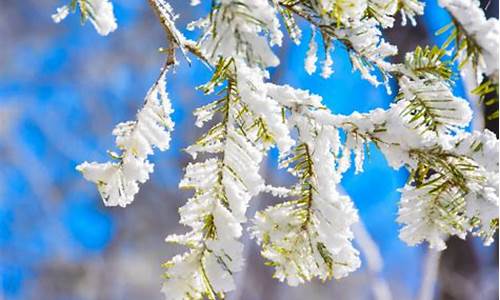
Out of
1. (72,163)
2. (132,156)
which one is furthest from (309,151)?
(72,163)

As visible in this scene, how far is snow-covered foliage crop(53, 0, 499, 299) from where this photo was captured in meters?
0.58

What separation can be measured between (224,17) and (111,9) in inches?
6.2

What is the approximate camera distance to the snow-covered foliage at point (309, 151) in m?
0.58

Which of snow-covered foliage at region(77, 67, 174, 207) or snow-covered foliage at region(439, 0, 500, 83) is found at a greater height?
snow-covered foliage at region(77, 67, 174, 207)

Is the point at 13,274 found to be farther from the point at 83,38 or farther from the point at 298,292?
the point at 298,292

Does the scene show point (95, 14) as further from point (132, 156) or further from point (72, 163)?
point (72, 163)

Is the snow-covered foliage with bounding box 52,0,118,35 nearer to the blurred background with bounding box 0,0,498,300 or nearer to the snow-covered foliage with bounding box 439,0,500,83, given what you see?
the snow-covered foliage with bounding box 439,0,500,83

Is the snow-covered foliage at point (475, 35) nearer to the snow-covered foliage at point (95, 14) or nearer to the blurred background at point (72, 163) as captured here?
the snow-covered foliage at point (95, 14)

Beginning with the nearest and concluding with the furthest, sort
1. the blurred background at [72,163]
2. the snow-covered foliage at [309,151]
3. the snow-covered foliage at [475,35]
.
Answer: the snow-covered foliage at [475,35] < the snow-covered foliage at [309,151] < the blurred background at [72,163]

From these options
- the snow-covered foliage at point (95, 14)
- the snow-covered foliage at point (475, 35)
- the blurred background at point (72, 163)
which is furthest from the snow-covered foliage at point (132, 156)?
the blurred background at point (72, 163)

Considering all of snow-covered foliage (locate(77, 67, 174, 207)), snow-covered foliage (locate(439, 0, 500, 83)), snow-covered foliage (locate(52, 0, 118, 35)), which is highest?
snow-covered foliage (locate(52, 0, 118, 35))

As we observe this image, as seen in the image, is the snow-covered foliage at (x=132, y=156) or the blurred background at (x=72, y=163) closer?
the snow-covered foliage at (x=132, y=156)

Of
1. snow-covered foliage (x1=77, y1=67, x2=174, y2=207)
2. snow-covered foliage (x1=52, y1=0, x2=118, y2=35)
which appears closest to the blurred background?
snow-covered foliage (x1=77, y1=67, x2=174, y2=207)

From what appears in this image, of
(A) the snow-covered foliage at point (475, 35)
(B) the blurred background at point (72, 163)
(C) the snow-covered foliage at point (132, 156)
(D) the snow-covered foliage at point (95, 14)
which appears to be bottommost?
(A) the snow-covered foliage at point (475, 35)
